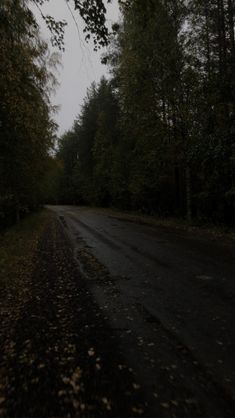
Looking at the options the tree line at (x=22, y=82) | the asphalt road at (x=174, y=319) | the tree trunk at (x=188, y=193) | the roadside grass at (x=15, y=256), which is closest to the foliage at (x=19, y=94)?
the tree line at (x=22, y=82)

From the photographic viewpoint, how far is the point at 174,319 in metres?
4.53

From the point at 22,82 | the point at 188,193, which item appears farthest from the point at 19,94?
the point at 188,193

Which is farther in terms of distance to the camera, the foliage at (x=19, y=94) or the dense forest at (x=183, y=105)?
the dense forest at (x=183, y=105)

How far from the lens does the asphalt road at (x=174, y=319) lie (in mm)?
2883

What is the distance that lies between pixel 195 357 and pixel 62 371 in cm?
149

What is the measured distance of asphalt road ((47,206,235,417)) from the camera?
2.88 meters

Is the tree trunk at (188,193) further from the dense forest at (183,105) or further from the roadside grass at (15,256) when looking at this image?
the roadside grass at (15,256)

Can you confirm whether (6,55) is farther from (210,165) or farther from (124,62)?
(124,62)

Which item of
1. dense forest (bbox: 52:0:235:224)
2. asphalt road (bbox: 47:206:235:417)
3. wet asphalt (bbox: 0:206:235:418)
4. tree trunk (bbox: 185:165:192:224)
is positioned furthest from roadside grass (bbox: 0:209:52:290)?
tree trunk (bbox: 185:165:192:224)

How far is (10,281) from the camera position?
692 centimetres

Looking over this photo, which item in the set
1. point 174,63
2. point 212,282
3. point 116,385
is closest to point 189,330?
point 116,385

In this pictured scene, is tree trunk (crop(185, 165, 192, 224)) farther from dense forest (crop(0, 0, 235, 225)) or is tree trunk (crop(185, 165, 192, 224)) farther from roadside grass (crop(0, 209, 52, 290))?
roadside grass (crop(0, 209, 52, 290))

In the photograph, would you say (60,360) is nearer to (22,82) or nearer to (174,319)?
(174,319)

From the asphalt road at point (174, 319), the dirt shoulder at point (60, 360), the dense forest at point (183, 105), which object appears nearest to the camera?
the dirt shoulder at point (60, 360)
